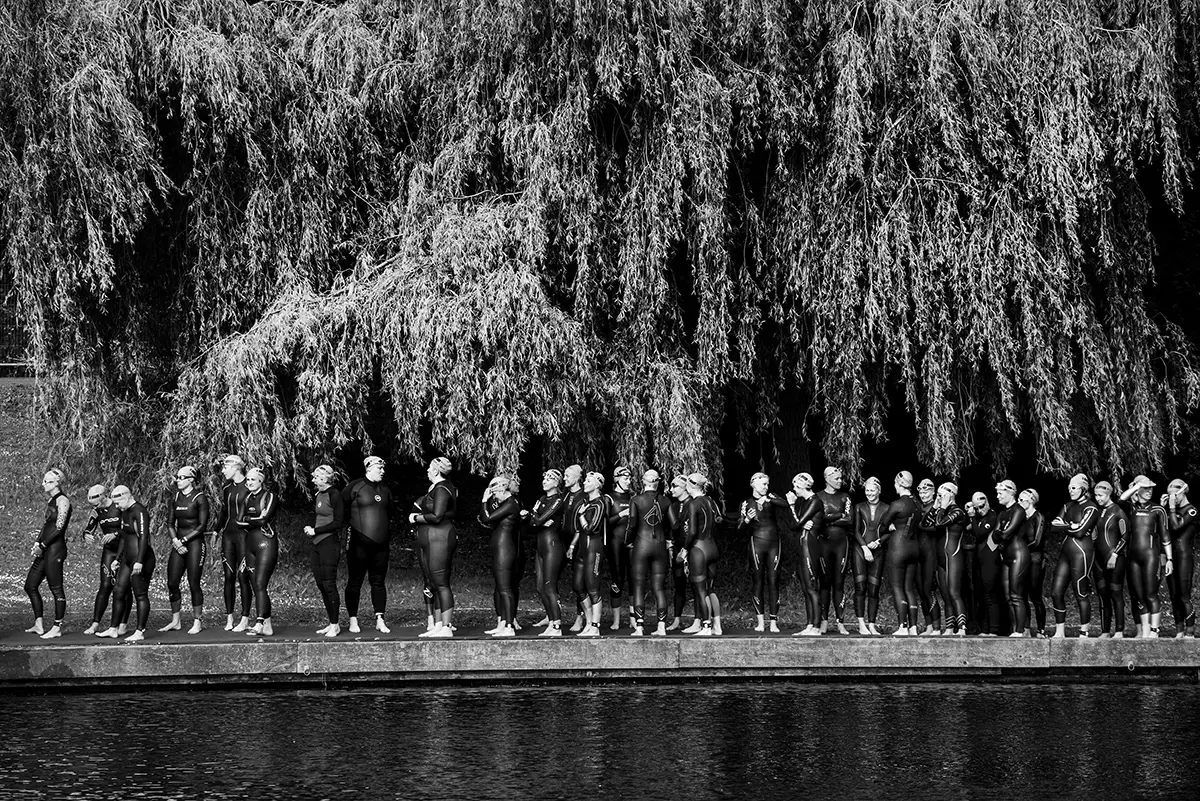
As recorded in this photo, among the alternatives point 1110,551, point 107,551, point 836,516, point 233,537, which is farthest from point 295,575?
point 1110,551

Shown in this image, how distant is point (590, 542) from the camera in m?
15.9

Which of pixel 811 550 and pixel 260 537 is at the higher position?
pixel 260 537

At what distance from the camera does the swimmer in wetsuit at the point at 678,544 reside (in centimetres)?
1630

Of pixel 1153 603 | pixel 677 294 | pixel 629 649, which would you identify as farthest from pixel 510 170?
pixel 1153 603

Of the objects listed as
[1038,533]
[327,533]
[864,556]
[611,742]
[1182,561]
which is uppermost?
[327,533]

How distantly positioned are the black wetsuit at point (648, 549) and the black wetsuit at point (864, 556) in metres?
2.18

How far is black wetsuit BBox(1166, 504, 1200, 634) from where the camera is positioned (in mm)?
15523

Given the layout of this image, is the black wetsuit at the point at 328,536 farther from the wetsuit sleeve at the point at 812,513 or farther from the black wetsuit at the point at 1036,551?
the black wetsuit at the point at 1036,551

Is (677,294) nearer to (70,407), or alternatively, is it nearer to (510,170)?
(510,170)

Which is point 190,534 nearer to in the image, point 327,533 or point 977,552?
point 327,533

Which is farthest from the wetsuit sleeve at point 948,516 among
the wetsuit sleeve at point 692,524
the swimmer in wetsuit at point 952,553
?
the wetsuit sleeve at point 692,524

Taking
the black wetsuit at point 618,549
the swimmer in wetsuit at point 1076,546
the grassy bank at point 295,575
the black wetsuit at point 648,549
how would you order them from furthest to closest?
the grassy bank at point 295,575 → the black wetsuit at point 618,549 → the black wetsuit at point 648,549 → the swimmer in wetsuit at point 1076,546

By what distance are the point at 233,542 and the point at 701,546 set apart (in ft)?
17.3

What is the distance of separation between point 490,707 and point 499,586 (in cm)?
292
